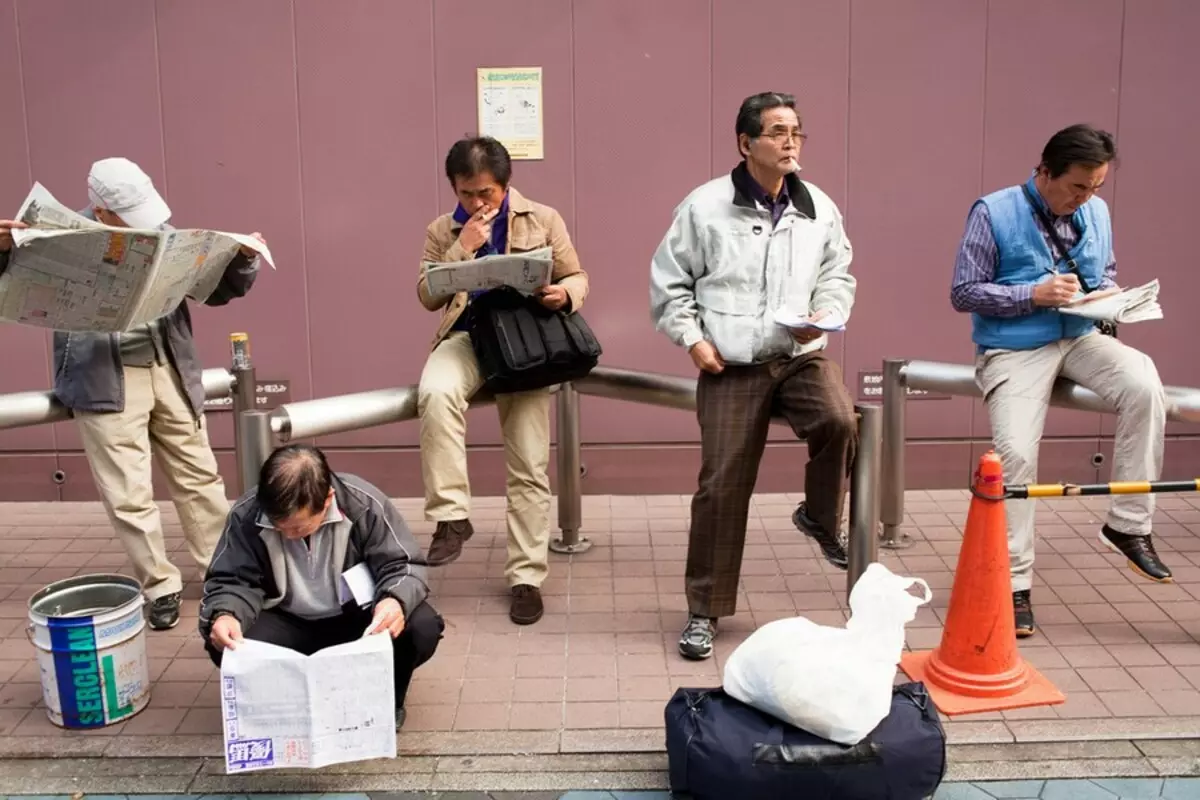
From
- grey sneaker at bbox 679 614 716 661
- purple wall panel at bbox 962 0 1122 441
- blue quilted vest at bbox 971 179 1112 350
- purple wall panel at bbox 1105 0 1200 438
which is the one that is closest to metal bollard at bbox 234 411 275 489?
grey sneaker at bbox 679 614 716 661

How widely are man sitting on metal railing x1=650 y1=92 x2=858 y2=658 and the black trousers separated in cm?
102

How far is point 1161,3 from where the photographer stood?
5.45 meters

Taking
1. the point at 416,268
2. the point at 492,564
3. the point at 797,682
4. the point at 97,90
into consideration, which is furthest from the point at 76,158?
the point at 797,682

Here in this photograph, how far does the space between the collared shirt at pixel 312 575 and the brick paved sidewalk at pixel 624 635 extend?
0.49m

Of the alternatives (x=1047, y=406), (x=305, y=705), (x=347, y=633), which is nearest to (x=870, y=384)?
(x=1047, y=406)

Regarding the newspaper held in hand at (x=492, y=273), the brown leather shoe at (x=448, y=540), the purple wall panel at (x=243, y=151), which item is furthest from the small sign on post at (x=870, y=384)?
the purple wall panel at (x=243, y=151)

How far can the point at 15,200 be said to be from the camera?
554 centimetres

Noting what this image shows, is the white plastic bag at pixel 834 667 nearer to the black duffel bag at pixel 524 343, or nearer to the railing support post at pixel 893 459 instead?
the black duffel bag at pixel 524 343

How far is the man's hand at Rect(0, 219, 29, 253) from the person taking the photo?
338 cm

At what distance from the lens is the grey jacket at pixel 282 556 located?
3119mm

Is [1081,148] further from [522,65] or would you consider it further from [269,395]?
[269,395]

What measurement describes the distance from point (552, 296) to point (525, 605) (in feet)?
3.98

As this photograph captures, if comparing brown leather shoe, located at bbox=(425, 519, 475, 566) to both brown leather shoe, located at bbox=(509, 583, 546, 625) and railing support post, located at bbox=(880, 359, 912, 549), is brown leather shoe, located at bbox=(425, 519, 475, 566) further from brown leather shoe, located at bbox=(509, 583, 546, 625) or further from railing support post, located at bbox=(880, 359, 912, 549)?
railing support post, located at bbox=(880, 359, 912, 549)

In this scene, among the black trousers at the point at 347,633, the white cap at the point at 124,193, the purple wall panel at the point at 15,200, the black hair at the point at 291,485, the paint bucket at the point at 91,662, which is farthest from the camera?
the purple wall panel at the point at 15,200
